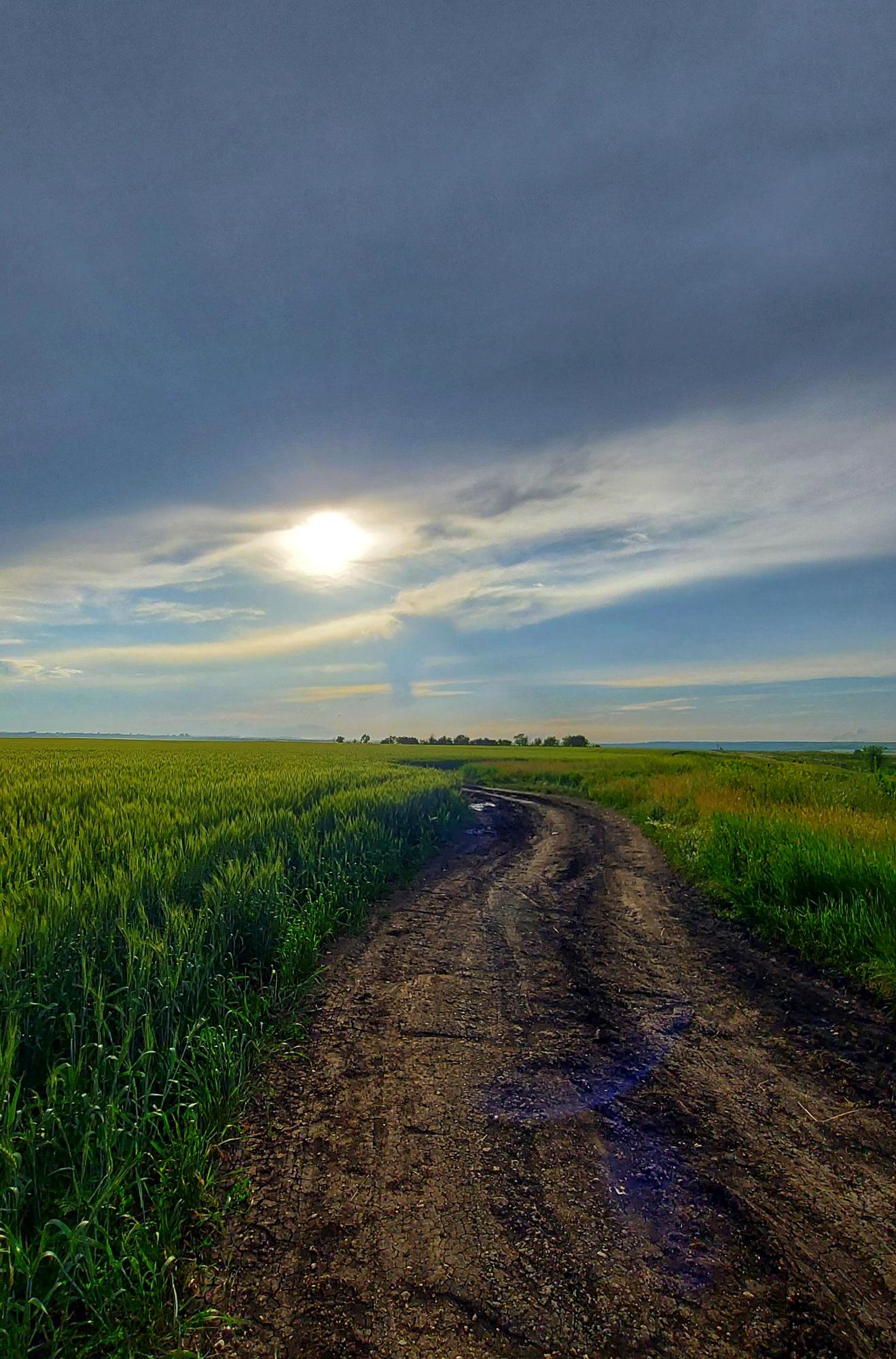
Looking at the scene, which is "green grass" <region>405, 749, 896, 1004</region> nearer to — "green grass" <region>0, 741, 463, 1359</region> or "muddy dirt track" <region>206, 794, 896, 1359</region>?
"muddy dirt track" <region>206, 794, 896, 1359</region>

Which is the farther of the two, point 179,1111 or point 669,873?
point 669,873

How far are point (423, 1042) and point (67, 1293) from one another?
9.29ft

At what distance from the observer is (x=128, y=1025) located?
451 centimetres

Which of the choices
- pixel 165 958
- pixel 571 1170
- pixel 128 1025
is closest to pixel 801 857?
pixel 571 1170

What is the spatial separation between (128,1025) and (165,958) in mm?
503

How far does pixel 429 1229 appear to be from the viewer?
3.21 meters

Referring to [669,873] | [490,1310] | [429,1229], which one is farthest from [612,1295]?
[669,873]

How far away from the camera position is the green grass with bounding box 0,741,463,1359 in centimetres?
284

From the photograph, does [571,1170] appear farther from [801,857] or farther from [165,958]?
[801,857]

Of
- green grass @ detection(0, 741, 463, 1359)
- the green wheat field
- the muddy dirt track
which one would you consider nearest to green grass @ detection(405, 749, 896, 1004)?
the green wheat field

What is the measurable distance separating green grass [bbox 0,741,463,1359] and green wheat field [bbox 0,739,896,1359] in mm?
19

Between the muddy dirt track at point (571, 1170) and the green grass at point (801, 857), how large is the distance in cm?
77

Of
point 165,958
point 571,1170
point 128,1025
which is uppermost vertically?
point 165,958

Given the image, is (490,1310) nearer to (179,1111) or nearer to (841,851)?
(179,1111)
